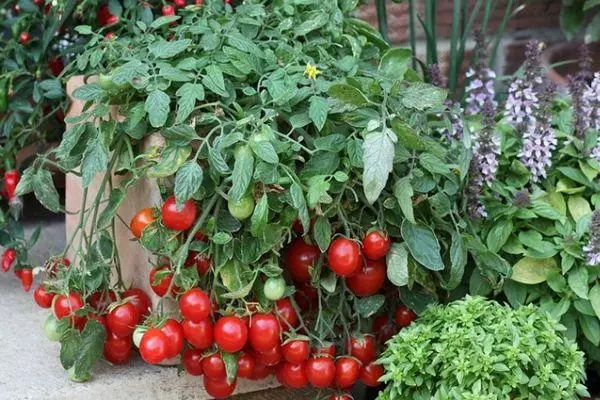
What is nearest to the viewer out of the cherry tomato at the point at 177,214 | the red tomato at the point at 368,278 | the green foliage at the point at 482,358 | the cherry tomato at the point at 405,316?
the green foliage at the point at 482,358

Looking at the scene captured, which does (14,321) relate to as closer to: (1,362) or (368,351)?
(1,362)

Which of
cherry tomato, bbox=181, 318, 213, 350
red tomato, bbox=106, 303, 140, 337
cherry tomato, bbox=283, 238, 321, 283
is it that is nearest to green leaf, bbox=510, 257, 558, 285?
cherry tomato, bbox=283, 238, 321, 283

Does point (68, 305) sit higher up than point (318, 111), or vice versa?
point (318, 111)

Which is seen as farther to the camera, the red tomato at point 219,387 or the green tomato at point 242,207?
the red tomato at point 219,387

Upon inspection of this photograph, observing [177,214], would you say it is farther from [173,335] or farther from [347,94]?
[347,94]

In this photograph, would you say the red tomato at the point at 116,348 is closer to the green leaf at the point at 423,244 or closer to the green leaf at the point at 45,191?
the green leaf at the point at 45,191

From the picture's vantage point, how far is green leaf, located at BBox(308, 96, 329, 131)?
5.16 feet

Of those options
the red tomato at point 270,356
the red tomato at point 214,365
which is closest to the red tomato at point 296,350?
the red tomato at point 270,356

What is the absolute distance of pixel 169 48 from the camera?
65.4 inches

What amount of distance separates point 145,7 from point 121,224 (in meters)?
0.55

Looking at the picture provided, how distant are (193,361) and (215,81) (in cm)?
52

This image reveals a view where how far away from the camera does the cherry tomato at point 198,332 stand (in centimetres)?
158

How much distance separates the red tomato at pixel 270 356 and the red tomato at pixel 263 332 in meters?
0.03

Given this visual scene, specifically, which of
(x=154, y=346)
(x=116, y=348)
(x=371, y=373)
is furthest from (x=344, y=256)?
→ (x=116, y=348)
